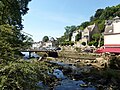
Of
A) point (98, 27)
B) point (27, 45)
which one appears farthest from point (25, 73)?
point (98, 27)

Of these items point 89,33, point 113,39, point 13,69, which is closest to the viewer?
point 13,69

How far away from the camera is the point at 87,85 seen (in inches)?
949

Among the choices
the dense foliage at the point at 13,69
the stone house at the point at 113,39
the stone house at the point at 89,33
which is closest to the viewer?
the dense foliage at the point at 13,69

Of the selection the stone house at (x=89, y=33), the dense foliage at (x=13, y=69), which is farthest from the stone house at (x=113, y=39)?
the dense foliage at (x=13, y=69)

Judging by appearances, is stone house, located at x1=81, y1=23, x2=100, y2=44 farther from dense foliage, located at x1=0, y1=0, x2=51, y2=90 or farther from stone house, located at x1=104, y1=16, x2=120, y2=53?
dense foliage, located at x1=0, y1=0, x2=51, y2=90

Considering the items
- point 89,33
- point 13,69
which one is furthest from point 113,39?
point 13,69

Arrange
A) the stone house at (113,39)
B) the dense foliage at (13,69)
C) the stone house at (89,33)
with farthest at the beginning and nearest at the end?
the stone house at (89,33), the stone house at (113,39), the dense foliage at (13,69)

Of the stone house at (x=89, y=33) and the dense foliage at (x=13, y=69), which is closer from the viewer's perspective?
the dense foliage at (x=13, y=69)

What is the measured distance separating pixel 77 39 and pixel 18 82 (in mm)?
98172

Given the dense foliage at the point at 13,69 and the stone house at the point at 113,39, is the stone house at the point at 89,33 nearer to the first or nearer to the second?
the stone house at the point at 113,39

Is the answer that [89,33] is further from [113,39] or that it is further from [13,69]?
[13,69]

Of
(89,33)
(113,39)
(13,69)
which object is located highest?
(89,33)

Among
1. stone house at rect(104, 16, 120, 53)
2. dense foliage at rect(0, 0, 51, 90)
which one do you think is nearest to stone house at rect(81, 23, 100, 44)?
stone house at rect(104, 16, 120, 53)

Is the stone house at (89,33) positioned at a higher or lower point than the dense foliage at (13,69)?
higher
